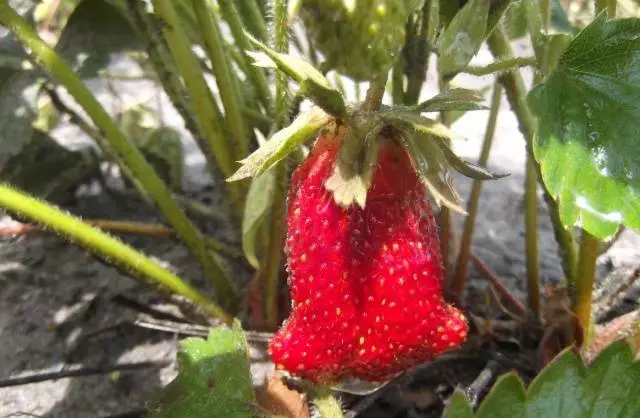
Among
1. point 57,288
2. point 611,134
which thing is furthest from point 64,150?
point 611,134

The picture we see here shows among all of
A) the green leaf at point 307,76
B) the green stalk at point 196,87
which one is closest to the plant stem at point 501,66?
the green leaf at point 307,76

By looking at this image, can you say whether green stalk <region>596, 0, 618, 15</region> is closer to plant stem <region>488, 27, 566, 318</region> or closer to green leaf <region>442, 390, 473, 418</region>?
plant stem <region>488, 27, 566, 318</region>

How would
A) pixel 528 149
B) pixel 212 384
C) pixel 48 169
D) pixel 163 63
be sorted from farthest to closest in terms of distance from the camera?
pixel 48 169
pixel 163 63
pixel 528 149
pixel 212 384

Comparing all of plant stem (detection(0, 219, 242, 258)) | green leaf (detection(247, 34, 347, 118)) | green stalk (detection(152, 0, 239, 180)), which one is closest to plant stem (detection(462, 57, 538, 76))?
green leaf (detection(247, 34, 347, 118))

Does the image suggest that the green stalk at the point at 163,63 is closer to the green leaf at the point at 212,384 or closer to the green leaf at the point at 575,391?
the green leaf at the point at 212,384

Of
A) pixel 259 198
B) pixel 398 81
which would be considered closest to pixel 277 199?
pixel 259 198

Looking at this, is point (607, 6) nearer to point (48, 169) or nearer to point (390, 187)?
point (390, 187)

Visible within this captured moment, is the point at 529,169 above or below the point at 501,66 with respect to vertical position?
below
